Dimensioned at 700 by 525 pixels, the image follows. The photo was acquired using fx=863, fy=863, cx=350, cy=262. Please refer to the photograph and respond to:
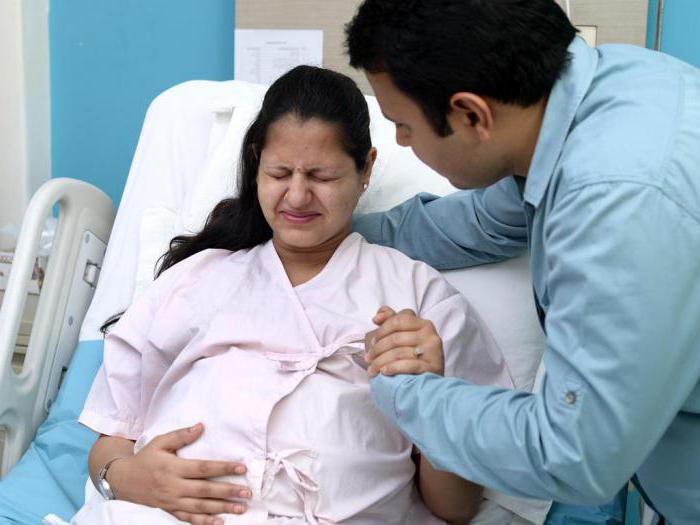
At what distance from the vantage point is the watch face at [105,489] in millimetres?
1464

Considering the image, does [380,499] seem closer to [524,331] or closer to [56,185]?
[524,331]

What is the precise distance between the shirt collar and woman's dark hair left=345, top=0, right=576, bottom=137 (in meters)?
0.01

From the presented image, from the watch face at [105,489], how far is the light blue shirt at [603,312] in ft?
1.82

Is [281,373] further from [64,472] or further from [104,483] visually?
[64,472]

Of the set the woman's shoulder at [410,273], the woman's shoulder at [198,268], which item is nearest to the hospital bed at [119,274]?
the woman's shoulder at [410,273]

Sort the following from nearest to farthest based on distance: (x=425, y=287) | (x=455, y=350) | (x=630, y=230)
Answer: (x=630, y=230), (x=455, y=350), (x=425, y=287)

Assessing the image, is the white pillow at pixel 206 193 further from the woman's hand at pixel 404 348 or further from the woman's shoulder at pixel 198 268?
the woman's hand at pixel 404 348

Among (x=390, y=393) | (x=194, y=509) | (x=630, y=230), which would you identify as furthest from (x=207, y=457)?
(x=630, y=230)

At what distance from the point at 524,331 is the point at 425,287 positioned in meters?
0.24

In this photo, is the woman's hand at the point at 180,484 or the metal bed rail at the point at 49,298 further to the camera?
the metal bed rail at the point at 49,298

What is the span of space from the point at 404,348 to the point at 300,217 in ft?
1.39

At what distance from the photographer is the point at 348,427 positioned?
1405 mm

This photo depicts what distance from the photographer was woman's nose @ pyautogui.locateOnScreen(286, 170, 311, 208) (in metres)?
1.49

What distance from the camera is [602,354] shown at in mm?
974
